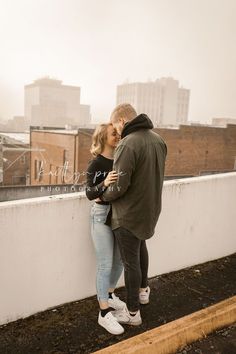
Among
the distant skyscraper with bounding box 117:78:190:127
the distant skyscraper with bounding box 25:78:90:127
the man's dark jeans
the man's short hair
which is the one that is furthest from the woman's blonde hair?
the distant skyscraper with bounding box 117:78:190:127

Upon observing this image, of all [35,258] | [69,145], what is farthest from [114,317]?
[69,145]

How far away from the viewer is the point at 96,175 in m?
2.55

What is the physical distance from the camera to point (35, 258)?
103 inches

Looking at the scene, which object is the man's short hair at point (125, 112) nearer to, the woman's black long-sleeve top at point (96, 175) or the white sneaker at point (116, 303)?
the woman's black long-sleeve top at point (96, 175)

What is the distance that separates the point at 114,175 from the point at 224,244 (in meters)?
2.32

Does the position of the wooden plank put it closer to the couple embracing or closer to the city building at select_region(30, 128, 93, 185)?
the couple embracing

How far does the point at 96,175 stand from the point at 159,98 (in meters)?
96.4

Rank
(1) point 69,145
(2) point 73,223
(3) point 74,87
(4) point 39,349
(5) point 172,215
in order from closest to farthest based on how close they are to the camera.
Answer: (4) point 39,349 → (2) point 73,223 → (5) point 172,215 → (1) point 69,145 → (3) point 74,87

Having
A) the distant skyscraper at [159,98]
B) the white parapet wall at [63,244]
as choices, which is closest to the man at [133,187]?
the white parapet wall at [63,244]

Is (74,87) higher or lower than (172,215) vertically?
higher

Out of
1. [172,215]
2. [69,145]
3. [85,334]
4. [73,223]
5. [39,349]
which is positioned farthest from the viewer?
[69,145]

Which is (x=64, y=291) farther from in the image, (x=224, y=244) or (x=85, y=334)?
(x=224, y=244)

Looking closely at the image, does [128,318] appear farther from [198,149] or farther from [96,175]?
[198,149]

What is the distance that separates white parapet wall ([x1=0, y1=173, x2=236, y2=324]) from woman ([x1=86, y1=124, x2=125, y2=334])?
0.83ft
